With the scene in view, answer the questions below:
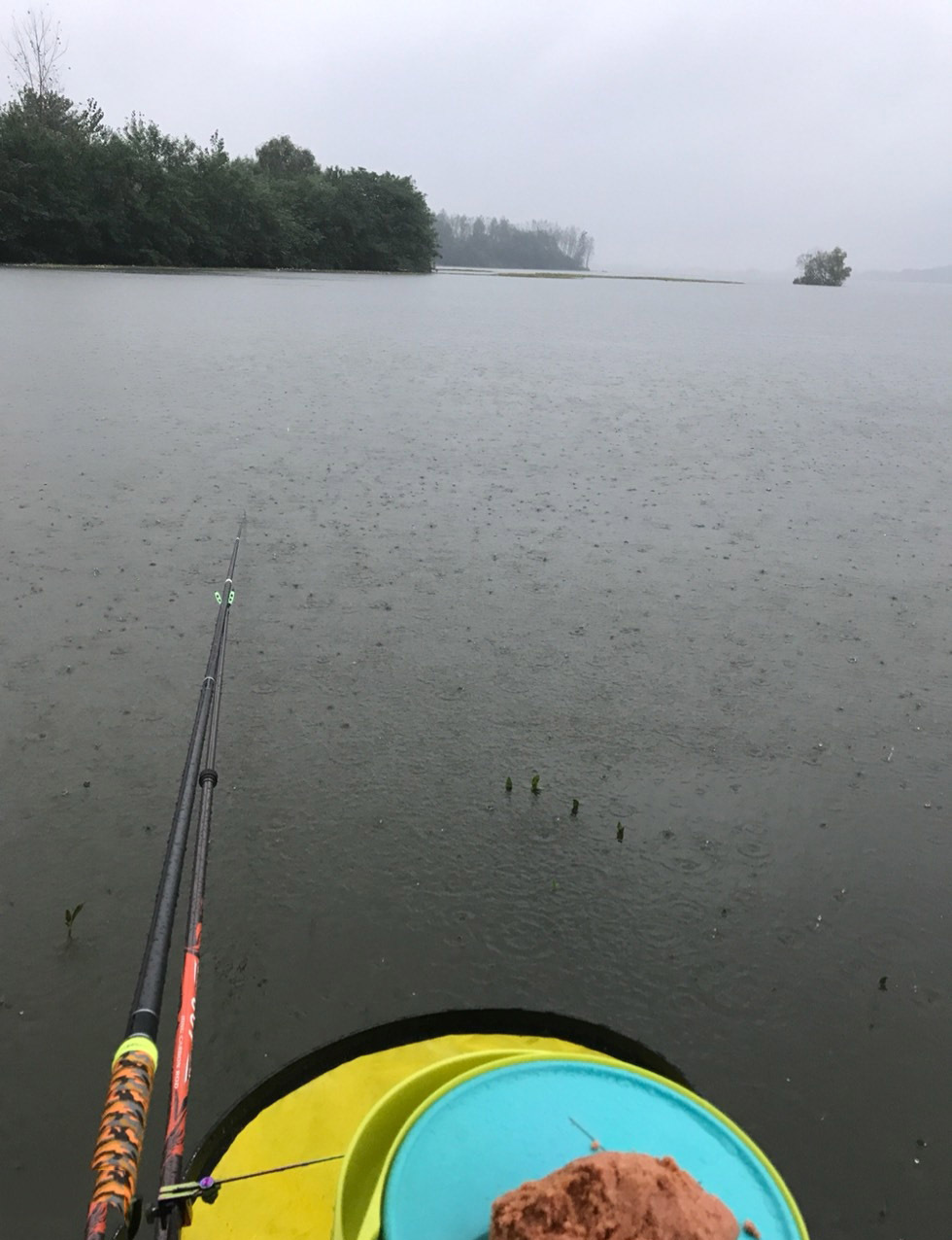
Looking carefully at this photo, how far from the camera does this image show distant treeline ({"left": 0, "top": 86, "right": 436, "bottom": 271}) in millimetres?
35438

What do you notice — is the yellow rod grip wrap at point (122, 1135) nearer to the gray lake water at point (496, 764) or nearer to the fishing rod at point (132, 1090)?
the fishing rod at point (132, 1090)

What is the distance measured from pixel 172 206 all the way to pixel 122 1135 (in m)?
44.7

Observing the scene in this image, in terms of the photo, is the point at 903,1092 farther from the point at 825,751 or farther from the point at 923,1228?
the point at 825,751

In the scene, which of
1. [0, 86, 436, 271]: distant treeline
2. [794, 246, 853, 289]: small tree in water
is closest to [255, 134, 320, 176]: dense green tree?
[0, 86, 436, 271]: distant treeline

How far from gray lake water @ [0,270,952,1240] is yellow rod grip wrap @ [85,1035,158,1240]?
4.12 ft

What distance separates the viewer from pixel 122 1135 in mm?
1213

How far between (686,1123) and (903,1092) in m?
1.75

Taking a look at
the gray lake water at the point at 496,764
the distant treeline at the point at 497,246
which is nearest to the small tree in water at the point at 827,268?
the distant treeline at the point at 497,246

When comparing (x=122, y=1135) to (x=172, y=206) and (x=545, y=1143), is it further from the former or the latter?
(x=172, y=206)

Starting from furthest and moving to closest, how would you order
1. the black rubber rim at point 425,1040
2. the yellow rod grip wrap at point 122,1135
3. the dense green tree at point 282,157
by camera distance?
the dense green tree at point 282,157 → the black rubber rim at point 425,1040 → the yellow rod grip wrap at point 122,1135

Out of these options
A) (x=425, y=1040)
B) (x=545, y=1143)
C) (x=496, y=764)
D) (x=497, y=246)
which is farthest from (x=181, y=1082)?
(x=497, y=246)

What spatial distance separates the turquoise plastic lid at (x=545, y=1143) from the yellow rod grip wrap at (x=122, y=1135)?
→ 36cm

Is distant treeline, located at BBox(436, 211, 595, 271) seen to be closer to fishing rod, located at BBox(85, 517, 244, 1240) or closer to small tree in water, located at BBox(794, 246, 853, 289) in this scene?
small tree in water, located at BBox(794, 246, 853, 289)

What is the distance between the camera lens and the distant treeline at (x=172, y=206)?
35438 millimetres
